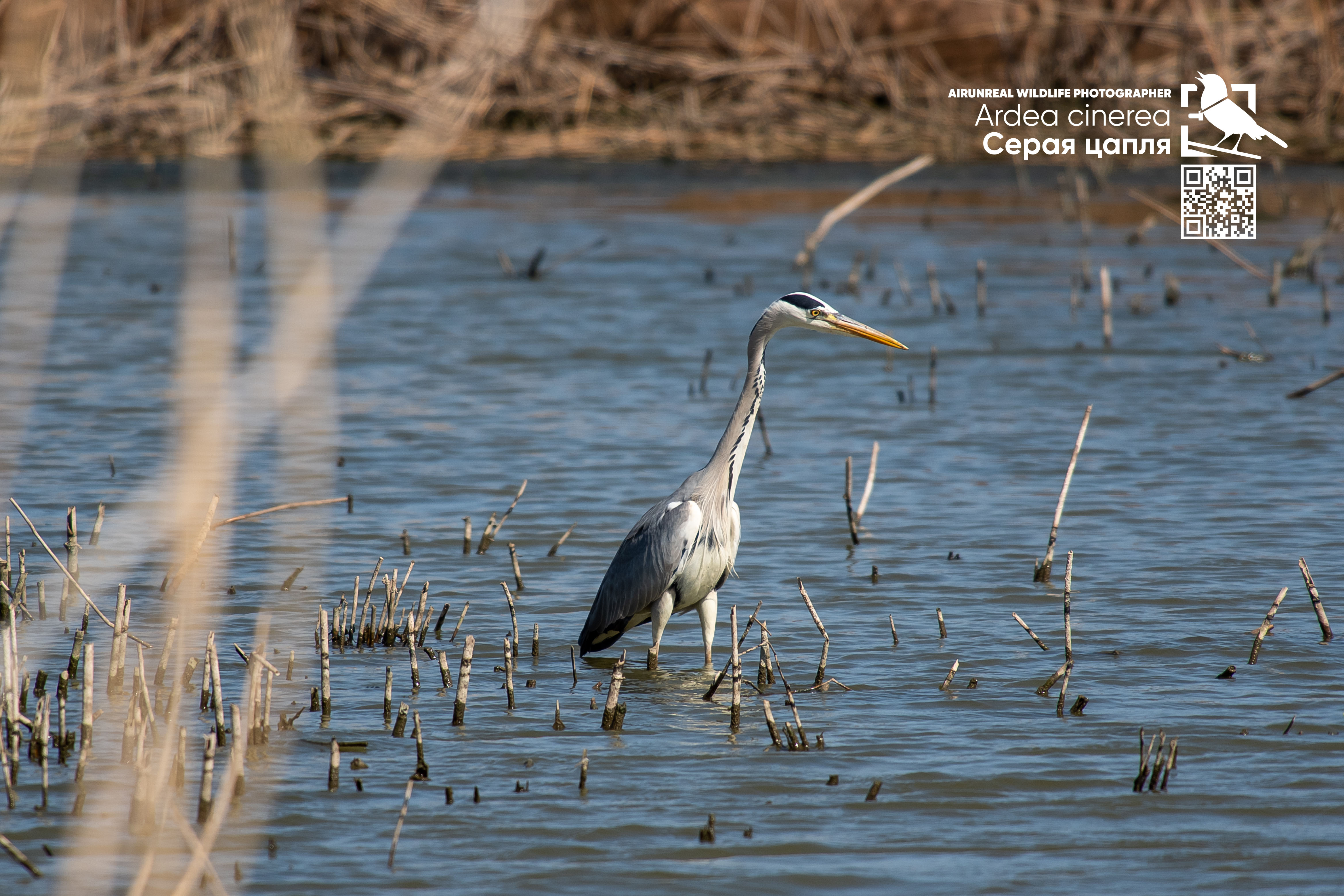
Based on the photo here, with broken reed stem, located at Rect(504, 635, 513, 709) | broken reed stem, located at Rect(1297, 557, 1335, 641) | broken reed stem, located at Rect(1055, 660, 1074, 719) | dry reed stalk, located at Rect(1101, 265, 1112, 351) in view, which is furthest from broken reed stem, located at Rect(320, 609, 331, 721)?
dry reed stalk, located at Rect(1101, 265, 1112, 351)

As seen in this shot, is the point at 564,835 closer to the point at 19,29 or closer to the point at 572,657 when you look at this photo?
the point at 572,657

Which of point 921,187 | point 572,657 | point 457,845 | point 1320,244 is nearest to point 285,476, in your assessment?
point 457,845

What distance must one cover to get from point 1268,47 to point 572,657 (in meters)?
15.5

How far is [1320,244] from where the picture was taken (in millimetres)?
13703

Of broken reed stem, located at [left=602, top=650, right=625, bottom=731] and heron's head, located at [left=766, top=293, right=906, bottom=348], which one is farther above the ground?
heron's head, located at [left=766, top=293, right=906, bottom=348]

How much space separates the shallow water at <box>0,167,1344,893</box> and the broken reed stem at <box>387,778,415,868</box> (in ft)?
0.12

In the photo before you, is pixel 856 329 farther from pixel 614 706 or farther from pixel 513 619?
pixel 614 706

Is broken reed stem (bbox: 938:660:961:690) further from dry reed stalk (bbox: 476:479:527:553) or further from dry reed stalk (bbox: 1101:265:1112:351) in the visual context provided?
dry reed stalk (bbox: 1101:265:1112:351)

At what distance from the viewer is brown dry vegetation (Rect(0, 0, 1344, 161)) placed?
18172 millimetres

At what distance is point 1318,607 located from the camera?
5660 mm

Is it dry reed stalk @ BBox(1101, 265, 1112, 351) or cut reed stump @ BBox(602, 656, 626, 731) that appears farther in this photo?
dry reed stalk @ BBox(1101, 265, 1112, 351)

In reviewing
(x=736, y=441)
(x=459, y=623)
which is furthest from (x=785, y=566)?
(x=459, y=623)

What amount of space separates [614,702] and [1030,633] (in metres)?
1.43

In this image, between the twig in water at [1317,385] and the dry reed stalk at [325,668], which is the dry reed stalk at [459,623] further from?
the twig in water at [1317,385]
